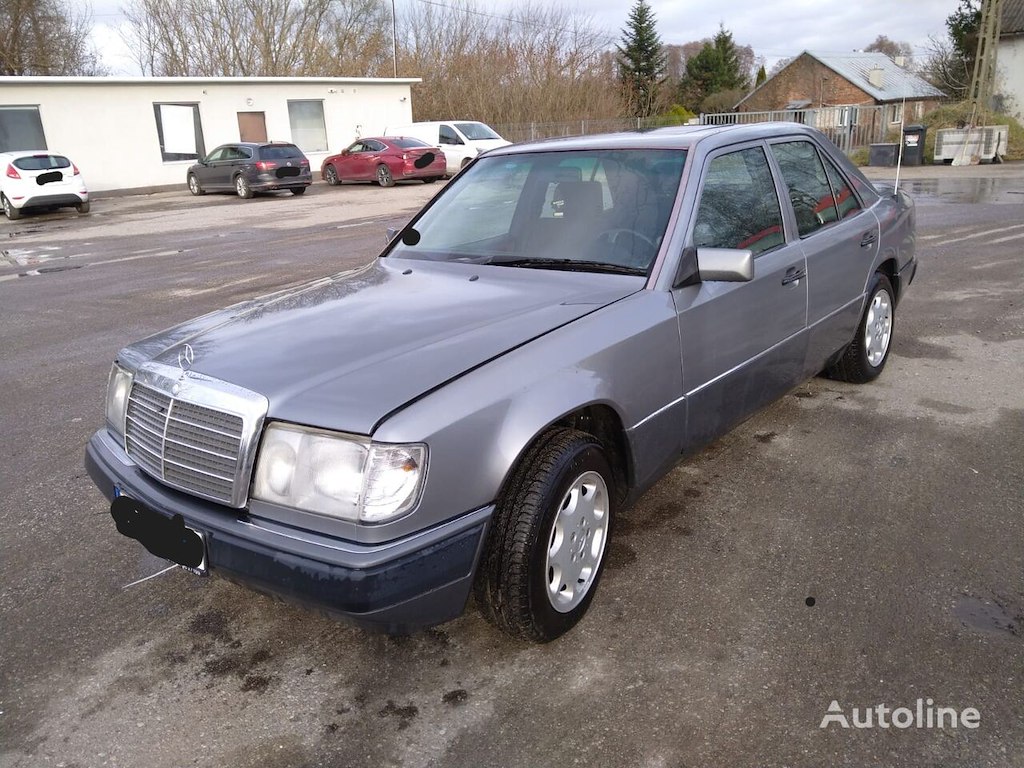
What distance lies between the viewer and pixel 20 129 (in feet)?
82.7

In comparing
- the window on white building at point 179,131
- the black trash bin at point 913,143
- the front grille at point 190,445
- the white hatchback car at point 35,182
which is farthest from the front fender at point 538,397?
the window on white building at point 179,131

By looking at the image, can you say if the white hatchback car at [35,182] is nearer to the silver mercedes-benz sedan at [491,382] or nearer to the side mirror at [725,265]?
the silver mercedes-benz sedan at [491,382]

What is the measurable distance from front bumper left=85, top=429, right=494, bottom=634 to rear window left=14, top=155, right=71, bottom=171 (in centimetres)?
2082

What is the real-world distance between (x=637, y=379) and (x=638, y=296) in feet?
1.13

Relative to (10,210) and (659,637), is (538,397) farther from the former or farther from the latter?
(10,210)

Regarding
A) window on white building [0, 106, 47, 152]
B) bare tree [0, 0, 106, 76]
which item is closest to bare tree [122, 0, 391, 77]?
bare tree [0, 0, 106, 76]

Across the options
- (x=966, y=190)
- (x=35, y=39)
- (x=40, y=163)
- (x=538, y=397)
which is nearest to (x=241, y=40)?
(x=35, y=39)

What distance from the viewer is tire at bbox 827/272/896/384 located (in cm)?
513

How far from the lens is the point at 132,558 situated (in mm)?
3559

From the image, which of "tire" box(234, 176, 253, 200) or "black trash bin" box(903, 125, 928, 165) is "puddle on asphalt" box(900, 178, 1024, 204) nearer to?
"black trash bin" box(903, 125, 928, 165)

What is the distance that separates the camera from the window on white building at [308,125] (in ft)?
104

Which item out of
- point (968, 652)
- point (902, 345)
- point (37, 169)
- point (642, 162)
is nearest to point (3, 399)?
point (642, 162)

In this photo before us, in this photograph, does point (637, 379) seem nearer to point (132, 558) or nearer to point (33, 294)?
point (132, 558)

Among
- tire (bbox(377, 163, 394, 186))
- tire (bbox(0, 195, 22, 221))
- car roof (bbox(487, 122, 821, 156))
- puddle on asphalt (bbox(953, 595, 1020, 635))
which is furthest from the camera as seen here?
tire (bbox(377, 163, 394, 186))
